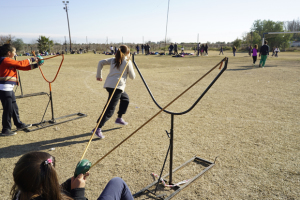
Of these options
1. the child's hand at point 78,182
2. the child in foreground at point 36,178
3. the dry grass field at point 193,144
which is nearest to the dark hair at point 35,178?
the child in foreground at point 36,178

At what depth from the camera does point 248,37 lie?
76.2m

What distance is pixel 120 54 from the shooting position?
446cm

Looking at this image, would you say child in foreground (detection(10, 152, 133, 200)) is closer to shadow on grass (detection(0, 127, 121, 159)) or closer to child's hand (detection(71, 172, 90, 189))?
child's hand (detection(71, 172, 90, 189))

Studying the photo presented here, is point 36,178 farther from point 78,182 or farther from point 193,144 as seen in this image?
point 193,144

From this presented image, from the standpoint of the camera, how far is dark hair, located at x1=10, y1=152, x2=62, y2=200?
60.5 inches

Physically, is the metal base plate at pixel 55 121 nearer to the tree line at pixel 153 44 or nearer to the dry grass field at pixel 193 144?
the dry grass field at pixel 193 144

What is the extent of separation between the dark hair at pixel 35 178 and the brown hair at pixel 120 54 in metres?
3.14

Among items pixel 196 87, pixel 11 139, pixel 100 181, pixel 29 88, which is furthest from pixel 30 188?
pixel 29 88

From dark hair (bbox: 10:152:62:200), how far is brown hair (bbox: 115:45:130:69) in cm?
314

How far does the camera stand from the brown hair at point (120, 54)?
4441 mm

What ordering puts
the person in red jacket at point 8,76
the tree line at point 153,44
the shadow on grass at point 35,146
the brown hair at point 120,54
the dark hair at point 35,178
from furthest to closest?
the tree line at point 153,44
the person in red jacket at point 8,76
the brown hair at point 120,54
the shadow on grass at point 35,146
the dark hair at point 35,178

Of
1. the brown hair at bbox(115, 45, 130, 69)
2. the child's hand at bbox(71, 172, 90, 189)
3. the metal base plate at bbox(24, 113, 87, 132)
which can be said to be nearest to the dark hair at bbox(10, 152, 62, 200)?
the child's hand at bbox(71, 172, 90, 189)

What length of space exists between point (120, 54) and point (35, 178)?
10.7ft

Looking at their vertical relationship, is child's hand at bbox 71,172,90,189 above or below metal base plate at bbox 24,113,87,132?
above
